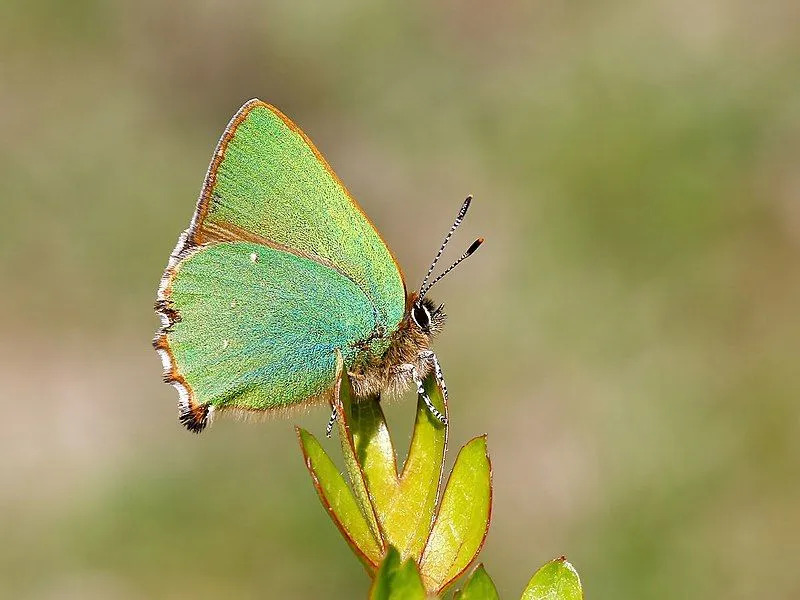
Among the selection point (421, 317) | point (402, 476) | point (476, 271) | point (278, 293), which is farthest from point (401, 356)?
point (476, 271)

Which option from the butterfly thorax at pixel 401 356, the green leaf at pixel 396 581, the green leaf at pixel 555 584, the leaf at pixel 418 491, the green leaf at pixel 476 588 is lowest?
the green leaf at pixel 555 584

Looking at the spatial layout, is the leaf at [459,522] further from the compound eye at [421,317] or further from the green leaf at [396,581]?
the compound eye at [421,317]

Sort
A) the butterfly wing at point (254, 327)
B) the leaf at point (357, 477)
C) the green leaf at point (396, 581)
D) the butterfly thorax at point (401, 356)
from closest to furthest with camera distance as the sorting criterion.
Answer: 1. the green leaf at point (396, 581)
2. the leaf at point (357, 477)
3. the butterfly thorax at point (401, 356)
4. the butterfly wing at point (254, 327)

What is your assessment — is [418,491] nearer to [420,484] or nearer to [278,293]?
[420,484]

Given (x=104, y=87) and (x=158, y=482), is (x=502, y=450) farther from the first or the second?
(x=104, y=87)

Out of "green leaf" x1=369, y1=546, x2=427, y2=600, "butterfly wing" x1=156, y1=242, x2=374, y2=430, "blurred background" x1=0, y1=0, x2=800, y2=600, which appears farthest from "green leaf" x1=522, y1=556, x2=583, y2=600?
"blurred background" x1=0, y1=0, x2=800, y2=600

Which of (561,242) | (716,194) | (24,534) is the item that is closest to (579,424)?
(561,242)

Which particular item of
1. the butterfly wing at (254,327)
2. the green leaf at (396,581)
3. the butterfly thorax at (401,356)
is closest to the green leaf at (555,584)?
the green leaf at (396,581)
